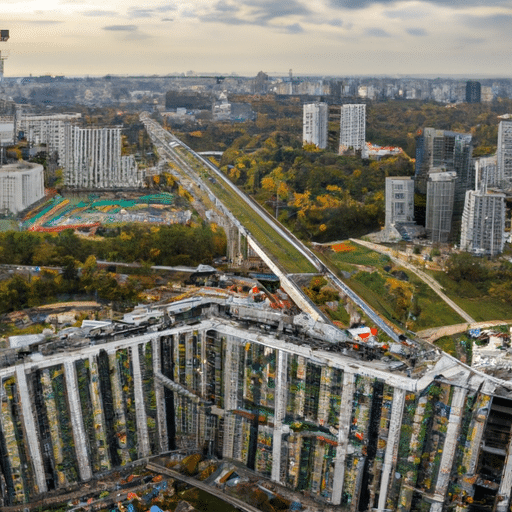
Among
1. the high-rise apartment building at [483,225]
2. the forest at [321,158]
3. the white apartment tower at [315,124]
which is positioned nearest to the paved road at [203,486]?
the high-rise apartment building at [483,225]

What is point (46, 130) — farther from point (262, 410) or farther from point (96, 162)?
point (262, 410)

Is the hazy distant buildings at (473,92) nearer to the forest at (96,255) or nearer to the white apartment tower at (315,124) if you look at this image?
the white apartment tower at (315,124)

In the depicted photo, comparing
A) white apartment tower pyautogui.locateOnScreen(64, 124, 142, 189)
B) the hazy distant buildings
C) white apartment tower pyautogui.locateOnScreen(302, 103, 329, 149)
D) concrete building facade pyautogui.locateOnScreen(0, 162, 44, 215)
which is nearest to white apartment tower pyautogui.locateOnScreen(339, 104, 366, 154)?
white apartment tower pyautogui.locateOnScreen(302, 103, 329, 149)

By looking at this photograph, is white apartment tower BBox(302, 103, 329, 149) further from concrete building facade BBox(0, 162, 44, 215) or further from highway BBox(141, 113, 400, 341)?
concrete building facade BBox(0, 162, 44, 215)

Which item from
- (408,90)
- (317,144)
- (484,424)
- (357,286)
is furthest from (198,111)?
(484,424)

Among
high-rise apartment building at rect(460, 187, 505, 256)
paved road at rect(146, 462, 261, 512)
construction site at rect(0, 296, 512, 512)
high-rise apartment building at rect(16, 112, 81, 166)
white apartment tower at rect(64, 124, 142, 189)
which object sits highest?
high-rise apartment building at rect(16, 112, 81, 166)

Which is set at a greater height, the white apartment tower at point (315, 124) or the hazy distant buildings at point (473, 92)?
the hazy distant buildings at point (473, 92)
